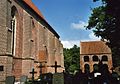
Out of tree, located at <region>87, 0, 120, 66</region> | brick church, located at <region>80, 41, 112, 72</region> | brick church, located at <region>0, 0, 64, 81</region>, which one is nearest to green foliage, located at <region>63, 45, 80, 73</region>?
brick church, located at <region>80, 41, 112, 72</region>

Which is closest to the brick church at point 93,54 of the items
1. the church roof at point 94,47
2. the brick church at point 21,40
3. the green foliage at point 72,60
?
the church roof at point 94,47

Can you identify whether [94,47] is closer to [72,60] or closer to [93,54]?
[93,54]

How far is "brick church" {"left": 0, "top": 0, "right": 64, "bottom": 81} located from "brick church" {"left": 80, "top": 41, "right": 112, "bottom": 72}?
20.5 meters

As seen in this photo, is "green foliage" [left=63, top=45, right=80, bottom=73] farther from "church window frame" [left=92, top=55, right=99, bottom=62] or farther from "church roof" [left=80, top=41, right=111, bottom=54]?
"church roof" [left=80, top=41, right=111, bottom=54]

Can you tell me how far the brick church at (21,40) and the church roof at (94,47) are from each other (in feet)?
68.6

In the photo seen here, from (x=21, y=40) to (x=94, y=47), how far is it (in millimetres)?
36419

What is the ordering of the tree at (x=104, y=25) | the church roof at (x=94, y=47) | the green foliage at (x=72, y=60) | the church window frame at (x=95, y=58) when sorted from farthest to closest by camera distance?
the green foliage at (x=72, y=60), the church window frame at (x=95, y=58), the church roof at (x=94, y=47), the tree at (x=104, y=25)

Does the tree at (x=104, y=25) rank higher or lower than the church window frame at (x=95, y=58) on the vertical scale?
higher

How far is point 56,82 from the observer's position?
13.4 m

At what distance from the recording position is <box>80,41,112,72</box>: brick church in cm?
5536

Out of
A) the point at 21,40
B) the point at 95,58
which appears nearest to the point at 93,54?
the point at 95,58

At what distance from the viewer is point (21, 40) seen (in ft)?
76.5

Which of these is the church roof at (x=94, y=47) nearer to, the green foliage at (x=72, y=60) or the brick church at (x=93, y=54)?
the brick church at (x=93, y=54)

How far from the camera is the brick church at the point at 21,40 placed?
18.1 m
